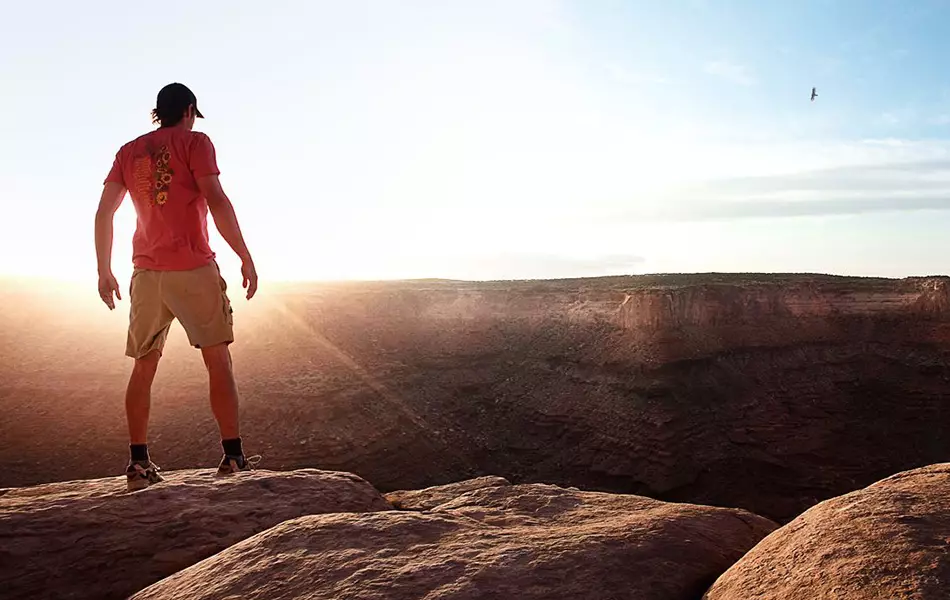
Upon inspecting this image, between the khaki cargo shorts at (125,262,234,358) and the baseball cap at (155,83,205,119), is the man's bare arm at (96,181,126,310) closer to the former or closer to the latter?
the khaki cargo shorts at (125,262,234,358)

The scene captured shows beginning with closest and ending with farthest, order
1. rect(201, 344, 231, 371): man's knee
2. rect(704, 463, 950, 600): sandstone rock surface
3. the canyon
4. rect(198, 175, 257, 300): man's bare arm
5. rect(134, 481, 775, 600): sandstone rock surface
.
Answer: rect(704, 463, 950, 600): sandstone rock surface
rect(134, 481, 775, 600): sandstone rock surface
rect(198, 175, 257, 300): man's bare arm
rect(201, 344, 231, 371): man's knee
the canyon

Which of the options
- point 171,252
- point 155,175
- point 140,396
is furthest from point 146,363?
point 155,175

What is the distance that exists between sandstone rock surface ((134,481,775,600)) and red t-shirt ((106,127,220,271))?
145 centimetres

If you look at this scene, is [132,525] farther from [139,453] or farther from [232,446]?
[232,446]

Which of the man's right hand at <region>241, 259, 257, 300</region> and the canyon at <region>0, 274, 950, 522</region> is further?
the canyon at <region>0, 274, 950, 522</region>

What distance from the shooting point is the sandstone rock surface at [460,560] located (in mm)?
2027

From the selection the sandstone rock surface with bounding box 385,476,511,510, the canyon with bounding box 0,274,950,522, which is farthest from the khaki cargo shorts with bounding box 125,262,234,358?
the canyon with bounding box 0,274,950,522

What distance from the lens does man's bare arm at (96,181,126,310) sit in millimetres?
3402

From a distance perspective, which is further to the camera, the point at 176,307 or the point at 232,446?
the point at 232,446

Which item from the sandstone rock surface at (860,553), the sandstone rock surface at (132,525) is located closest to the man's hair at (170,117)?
the sandstone rock surface at (132,525)

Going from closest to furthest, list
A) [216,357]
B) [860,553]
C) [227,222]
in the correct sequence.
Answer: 1. [860,553]
2. [227,222]
3. [216,357]

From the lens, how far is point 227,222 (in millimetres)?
3283

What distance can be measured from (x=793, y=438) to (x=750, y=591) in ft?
40.1

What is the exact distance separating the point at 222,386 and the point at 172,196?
859 mm
